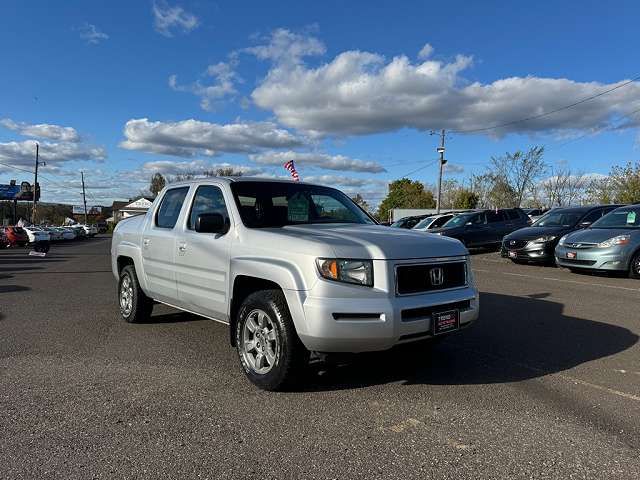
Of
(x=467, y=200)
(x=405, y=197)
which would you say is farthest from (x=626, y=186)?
(x=405, y=197)

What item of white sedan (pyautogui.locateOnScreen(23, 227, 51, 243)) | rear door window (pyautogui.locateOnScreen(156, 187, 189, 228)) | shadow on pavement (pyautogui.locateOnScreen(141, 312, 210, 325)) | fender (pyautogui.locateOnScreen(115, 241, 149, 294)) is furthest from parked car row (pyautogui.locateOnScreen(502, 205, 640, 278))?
white sedan (pyautogui.locateOnScreen(23, 227, 51, 243))

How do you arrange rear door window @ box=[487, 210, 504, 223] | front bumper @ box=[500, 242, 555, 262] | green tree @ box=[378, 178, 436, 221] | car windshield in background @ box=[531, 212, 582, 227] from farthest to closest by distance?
green tree @ box=[378, 178, 436, 221]
rear door window @ box=[487, 210, 504, 223]
car windshield in background @ box=[531, 212, 582, 227]
front bumper @ box=[500, 242, 555, 262]

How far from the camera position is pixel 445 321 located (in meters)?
4.08

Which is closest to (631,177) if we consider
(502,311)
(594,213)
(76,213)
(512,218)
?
(512,218)

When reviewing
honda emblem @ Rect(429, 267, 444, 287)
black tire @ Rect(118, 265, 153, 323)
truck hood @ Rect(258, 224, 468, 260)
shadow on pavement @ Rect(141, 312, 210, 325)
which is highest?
truck hood @ Rect(258, 224, 468, 260)

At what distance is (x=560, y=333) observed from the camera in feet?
19.8

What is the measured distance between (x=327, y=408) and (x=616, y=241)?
9255 millimetres

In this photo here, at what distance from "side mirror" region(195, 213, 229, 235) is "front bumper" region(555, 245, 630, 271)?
9041mm

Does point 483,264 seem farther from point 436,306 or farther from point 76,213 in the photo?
point 76,213

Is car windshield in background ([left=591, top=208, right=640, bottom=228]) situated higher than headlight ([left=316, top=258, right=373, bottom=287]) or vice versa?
car windshield in background ([left=591, top=208, right=640, bottom=228])

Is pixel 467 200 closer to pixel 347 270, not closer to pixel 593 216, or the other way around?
pixel 593 216

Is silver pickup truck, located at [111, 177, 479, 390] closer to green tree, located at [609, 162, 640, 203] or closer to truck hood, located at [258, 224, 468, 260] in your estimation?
truck hood, located at [258, 224, 468, 260]

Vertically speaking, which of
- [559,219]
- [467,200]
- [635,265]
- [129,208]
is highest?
[467,200]

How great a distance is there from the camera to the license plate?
3.99 meters
